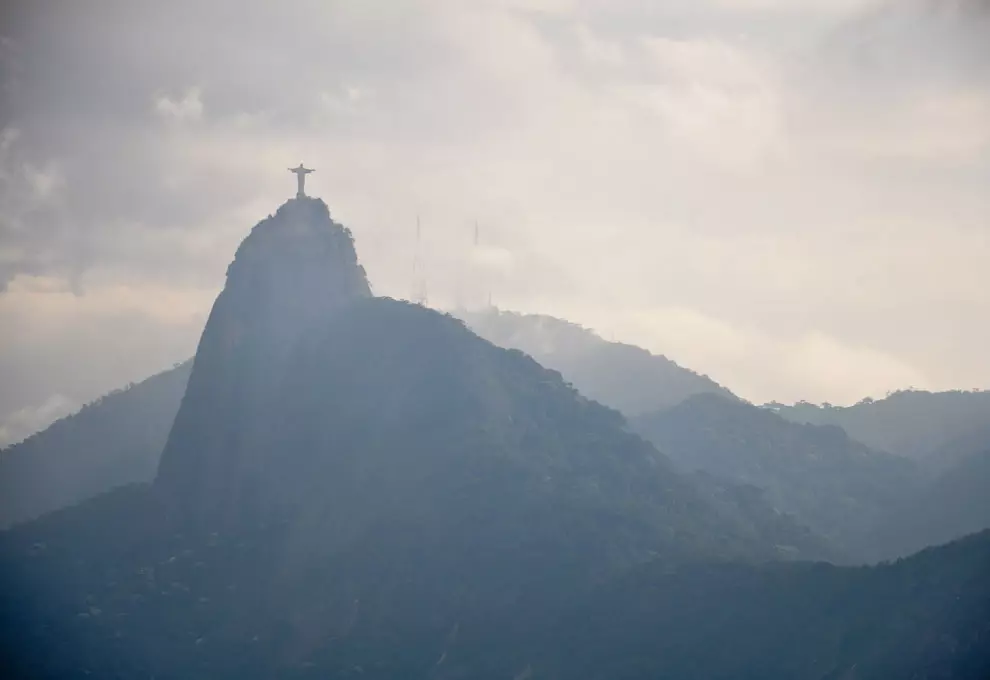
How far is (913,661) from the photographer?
193 metres

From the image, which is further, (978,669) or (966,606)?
(966,606)

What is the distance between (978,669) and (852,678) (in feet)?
60.2

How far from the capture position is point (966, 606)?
653ft

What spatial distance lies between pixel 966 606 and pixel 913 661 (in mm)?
11909

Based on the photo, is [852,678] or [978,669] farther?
[852,678]

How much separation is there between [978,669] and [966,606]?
16765 millimetres

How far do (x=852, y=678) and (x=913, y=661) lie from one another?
8296 mm

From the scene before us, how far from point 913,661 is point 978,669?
10810mm

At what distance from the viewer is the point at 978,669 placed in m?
183
